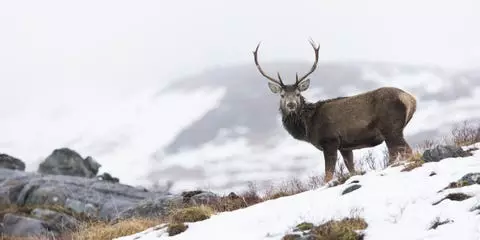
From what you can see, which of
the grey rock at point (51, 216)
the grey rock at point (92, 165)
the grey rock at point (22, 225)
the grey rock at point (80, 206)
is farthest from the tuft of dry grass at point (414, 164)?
the grey rock at point (92, 165)

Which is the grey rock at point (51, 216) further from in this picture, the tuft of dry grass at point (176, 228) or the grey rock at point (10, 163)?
the grey rock at point (10, 163)

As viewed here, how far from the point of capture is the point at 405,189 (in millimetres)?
8055

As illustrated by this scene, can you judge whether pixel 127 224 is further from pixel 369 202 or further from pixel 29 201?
pixel 29 201

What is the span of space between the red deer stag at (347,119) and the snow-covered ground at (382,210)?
266 cm

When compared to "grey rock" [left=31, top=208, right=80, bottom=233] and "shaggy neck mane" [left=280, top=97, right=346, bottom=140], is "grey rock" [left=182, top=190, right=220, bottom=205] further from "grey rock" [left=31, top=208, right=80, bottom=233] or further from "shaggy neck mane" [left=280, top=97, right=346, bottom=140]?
"grey rock" [left=31, top=208, right=80, bottom=233]

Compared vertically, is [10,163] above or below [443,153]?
above

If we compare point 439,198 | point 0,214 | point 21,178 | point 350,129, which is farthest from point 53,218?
point 439,198

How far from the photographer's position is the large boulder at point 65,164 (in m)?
53.0

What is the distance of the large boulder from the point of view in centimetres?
5297

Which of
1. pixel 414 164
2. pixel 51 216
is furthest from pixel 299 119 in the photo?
pixel 51 216

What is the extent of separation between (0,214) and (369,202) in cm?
2305

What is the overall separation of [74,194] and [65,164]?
20266 mm

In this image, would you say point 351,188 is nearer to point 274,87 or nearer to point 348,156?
point 348,156

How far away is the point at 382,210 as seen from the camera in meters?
7.57
